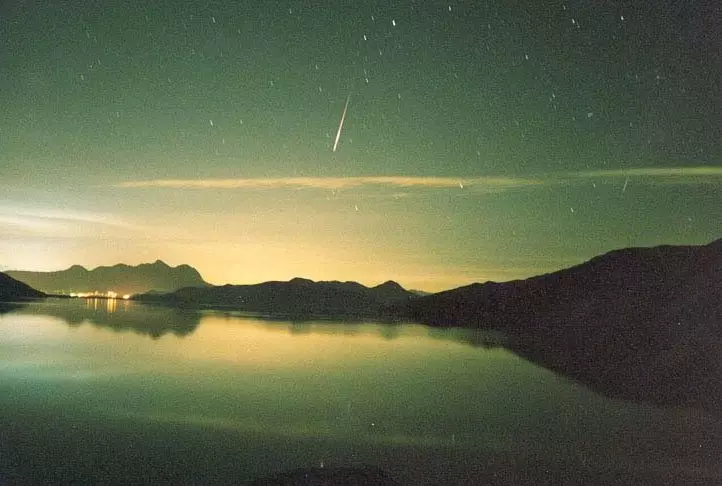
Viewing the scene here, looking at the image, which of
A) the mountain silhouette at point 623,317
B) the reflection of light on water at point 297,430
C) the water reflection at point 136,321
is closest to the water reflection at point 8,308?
the water reflection at point 136,321

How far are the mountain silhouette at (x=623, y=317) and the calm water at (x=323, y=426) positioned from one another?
667 centimetres

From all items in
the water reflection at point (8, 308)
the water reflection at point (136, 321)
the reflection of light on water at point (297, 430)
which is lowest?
the reflection of light on water at point (297, 430)

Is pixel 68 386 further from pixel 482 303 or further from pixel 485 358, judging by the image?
pixel 482 303

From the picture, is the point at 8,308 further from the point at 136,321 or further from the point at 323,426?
the point at 323,426

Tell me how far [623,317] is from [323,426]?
249 feet

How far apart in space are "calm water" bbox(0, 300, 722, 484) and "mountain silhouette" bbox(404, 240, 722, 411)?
6.67 metres

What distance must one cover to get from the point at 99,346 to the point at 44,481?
38175 millimetres

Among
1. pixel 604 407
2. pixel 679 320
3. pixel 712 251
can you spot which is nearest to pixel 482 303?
pixel 712 251

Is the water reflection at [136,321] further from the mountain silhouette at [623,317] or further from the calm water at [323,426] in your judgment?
the mountain silhouette at [623,317]

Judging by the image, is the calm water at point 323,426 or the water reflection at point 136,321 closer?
the calm water at point 323,426

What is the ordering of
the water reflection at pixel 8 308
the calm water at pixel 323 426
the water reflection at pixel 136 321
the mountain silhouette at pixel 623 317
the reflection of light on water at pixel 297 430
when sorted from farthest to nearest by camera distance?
1. the water reflection at pixel 8 308
2. the water reflection at pixel 136 321
3. the mountain silhouette at pixel 623 317
4. the reflection of light on water at pixel 297 430
5. the calm water at pixel 323 426

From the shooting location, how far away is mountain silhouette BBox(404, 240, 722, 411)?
122 feet

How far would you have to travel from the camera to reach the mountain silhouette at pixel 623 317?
3706 centimetres

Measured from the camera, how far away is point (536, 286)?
161 meters
